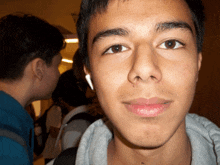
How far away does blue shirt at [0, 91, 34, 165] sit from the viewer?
94 centimetres

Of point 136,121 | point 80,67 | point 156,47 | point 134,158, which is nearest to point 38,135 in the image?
point 80,67

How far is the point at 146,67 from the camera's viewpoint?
1.93ft

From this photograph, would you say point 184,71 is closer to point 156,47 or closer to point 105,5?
point 156,47

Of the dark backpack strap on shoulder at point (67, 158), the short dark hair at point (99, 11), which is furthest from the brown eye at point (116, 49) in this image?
the dark backpack strap on shoulder at point (67, 158)

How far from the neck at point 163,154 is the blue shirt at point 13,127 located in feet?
2.24

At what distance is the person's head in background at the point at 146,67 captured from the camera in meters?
0.61

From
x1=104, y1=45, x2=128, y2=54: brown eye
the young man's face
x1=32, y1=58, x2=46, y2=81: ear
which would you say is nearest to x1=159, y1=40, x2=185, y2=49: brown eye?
the young man's face

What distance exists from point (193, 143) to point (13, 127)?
1.24m

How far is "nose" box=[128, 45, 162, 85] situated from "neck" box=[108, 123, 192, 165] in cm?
39

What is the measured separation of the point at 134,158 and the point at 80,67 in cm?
123

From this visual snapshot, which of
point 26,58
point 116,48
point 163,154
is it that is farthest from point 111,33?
point 26,58

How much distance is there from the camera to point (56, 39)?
1670 mm

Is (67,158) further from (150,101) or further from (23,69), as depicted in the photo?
(23,69)

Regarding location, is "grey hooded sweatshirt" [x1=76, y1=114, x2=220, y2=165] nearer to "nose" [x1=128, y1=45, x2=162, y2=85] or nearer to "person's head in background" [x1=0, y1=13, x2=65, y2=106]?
"nose" [x1=128, y1=45, x2=162, y2=85]
